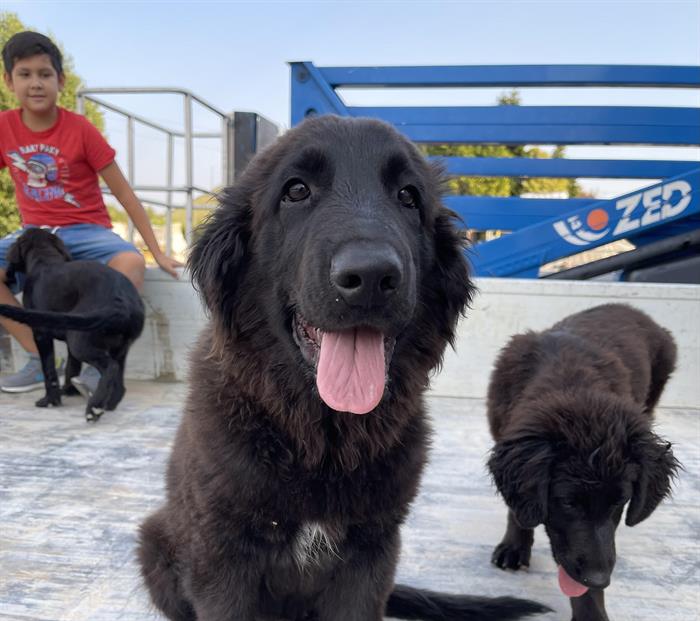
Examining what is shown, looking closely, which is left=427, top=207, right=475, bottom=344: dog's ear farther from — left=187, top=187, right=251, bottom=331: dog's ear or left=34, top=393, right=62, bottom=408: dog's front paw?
left=34, top=393, right=62, bottom=408: dog's front paw

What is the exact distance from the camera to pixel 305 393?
5.67 feet

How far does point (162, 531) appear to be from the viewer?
6.40 feet

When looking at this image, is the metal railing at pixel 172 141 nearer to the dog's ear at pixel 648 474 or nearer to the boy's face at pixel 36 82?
the boy's face at pixel 36 82

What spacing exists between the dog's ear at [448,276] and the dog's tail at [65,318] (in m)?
2.70

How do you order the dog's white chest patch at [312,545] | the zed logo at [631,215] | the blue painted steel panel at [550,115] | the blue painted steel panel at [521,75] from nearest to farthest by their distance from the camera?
the dog's white chest patch at [312,545]
the zed logo at [631,215]
the blue painted steel panel at [521,75]
the blue painted steel panel at [550,115]

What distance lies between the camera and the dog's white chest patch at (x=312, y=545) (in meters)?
1.66

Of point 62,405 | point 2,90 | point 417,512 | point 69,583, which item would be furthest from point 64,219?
point 2,90

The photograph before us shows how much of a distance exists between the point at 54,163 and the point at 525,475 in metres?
4.10

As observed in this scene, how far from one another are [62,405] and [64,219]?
143 centimetres

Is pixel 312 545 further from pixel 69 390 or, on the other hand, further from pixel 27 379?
pixel 27 379

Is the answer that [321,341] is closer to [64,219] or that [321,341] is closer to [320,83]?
[64,219]

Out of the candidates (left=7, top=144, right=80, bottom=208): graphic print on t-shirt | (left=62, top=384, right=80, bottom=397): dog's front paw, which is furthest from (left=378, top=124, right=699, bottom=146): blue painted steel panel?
(left=62, top=384, right=80, bottom=397): dog's front paw

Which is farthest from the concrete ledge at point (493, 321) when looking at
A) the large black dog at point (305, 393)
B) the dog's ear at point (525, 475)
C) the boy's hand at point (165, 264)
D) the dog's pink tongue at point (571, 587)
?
the large black dog at point (305, 393)

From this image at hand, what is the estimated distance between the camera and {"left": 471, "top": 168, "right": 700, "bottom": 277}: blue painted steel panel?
4934mm
